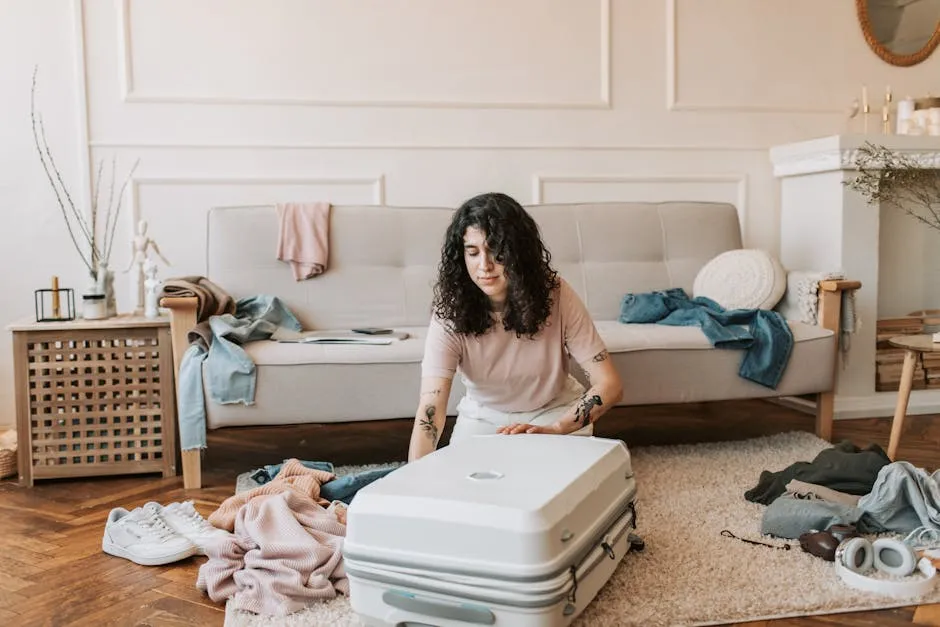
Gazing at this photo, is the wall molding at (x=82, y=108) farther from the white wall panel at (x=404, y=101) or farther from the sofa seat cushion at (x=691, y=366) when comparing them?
the sofa seat cushion at (x=691, y=366)

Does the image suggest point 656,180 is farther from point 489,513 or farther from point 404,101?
point 489,513

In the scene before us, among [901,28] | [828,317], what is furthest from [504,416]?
[901,28]

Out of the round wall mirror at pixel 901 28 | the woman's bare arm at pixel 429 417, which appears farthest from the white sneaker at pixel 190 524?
the round wall mirror at pixel 901 28

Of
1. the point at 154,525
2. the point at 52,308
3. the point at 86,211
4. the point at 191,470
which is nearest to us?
the point at 154,525

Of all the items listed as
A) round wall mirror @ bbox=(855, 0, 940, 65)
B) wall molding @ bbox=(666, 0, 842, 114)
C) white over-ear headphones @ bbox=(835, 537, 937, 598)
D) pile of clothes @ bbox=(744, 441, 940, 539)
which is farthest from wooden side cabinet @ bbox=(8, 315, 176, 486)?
round wall mirror @ bbox=(855, 0, 940, 65)

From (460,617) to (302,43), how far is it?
9.23ft

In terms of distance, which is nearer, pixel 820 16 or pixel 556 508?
pixel 556 508

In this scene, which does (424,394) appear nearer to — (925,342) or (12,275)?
(925,342)

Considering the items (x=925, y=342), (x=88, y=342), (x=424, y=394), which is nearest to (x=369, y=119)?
(x=88, y=342)

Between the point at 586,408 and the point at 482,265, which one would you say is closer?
the point at 482,265

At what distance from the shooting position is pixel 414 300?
3432 millimetres

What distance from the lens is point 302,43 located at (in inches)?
147

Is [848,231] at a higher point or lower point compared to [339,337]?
higher

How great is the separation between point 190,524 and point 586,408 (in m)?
1.07
